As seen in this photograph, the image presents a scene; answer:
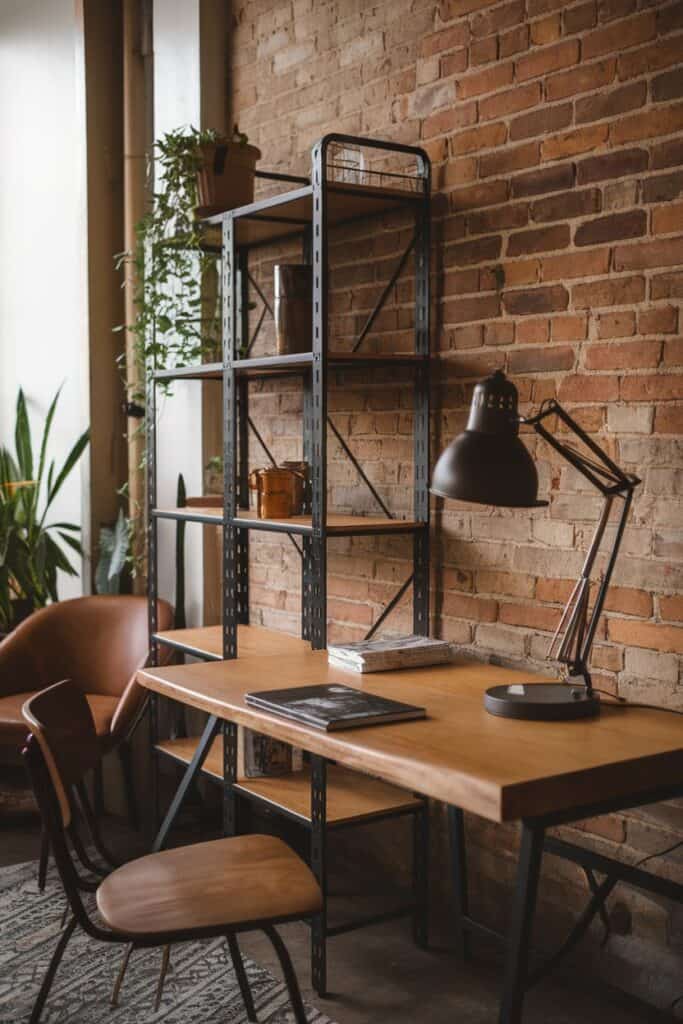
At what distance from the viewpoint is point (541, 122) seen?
299 centimetres

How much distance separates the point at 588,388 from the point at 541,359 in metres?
0.18

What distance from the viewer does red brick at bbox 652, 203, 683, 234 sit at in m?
2.65

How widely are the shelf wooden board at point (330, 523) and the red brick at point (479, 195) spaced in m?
0.90

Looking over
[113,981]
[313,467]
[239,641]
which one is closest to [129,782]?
[239,641]

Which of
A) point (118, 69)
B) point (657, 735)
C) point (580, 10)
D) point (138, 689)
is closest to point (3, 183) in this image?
point (118, 69)

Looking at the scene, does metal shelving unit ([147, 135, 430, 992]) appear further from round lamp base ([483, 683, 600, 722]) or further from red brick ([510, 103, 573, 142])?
round lamp base ([483, 683, 600, 722])

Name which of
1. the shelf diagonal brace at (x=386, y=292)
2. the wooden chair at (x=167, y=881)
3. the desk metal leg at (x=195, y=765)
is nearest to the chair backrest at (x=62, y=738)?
the wooden chair at (x=167, y=881)

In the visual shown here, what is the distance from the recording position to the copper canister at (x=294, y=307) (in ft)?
11.2

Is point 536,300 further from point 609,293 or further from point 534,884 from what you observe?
point 534,884

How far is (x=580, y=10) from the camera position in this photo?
9.41ft

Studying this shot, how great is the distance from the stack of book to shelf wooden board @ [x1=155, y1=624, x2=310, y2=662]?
0.53m

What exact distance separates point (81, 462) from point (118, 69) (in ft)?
5.34

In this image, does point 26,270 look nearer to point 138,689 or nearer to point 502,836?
point 138,689

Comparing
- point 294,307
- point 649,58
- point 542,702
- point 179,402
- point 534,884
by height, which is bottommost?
point 534,884
